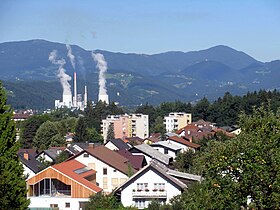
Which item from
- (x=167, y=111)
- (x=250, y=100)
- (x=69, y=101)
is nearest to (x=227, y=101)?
(x=250, y=100)

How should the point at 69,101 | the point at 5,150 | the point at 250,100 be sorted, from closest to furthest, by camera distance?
the point at 5,150 < the point at 250,100 < the point at 69,101

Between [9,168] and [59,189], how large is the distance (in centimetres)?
1154

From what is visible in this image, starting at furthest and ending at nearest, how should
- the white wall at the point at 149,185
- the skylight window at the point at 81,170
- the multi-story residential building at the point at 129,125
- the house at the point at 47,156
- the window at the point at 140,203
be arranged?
the multi-story residential building at the point at 129,125 → the house at the point at 47,156 → the skylight window at the point at 81,170 → the window at the point at 140,203 → the white wall at the point at 149,185

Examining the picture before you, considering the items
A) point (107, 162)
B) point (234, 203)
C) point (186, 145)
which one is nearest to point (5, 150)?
point (234, 203)

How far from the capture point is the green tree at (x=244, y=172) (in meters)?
8.09

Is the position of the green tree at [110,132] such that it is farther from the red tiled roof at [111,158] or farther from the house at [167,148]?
the red tiled roof at [111,158]

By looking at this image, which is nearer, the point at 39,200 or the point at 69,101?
the point at 39,200

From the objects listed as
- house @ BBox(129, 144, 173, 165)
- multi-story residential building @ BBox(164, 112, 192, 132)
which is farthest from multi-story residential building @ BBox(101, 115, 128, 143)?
house @ BBox(129, 144, 173, 165)

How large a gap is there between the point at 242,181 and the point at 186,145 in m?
30.8

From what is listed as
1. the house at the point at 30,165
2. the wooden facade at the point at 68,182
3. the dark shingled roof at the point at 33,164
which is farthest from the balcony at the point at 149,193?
the dark shingled roof at the point at 33,164

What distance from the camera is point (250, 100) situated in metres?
61.3

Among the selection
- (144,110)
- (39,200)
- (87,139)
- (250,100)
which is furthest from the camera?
(144,110)

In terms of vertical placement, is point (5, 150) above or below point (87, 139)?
above

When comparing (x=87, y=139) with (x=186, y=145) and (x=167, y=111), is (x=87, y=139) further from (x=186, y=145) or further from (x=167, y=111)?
(x=167, y=111)
